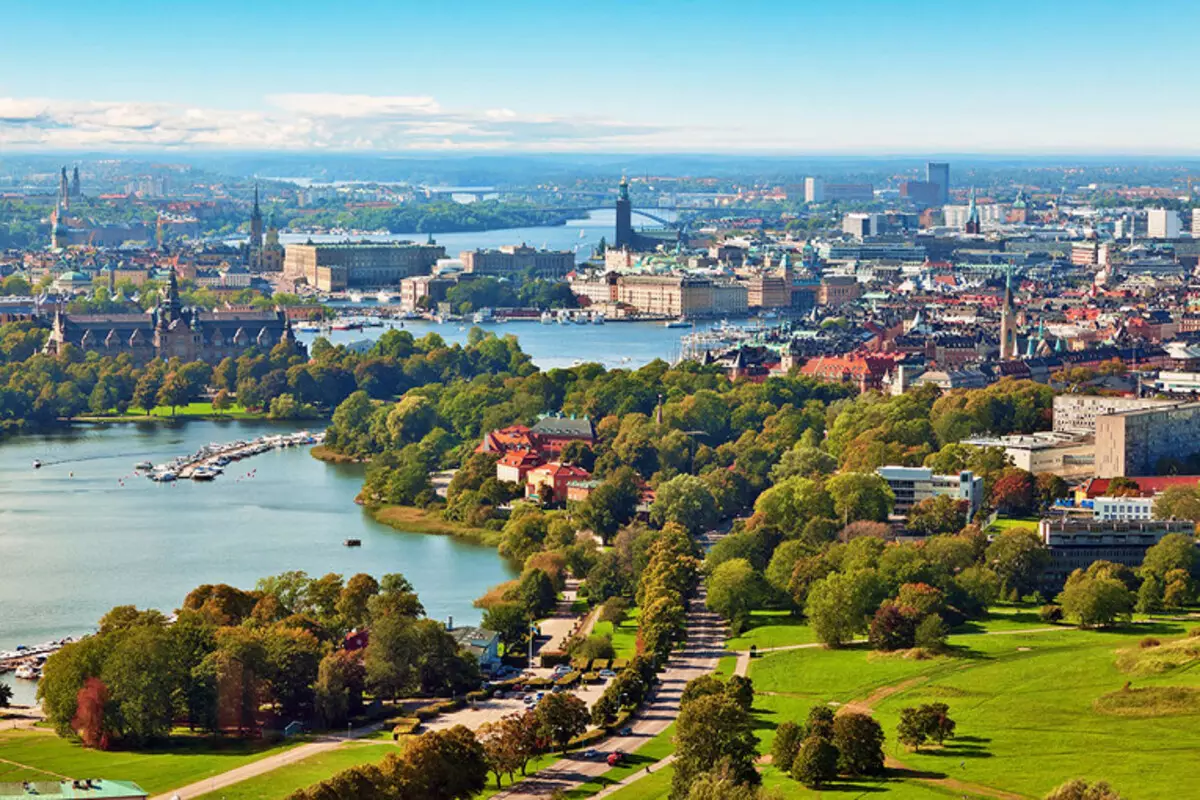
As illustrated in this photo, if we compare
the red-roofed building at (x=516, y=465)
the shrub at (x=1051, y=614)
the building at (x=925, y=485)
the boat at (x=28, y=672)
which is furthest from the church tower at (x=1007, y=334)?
the boat at (x=28, y=672)

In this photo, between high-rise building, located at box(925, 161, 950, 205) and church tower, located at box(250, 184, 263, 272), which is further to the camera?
high-rise building, located at box(925, 161, 950, 205)

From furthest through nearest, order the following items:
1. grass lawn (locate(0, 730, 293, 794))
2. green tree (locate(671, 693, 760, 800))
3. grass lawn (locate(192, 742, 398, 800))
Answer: grass lawn (locate(0, 730, 293, 794)) → grass lawn (locate(192, 742, 398, 800)) → green tree (locate(671, 693, 760, 800))

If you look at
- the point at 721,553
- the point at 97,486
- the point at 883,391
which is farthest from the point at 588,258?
the point at 721,553

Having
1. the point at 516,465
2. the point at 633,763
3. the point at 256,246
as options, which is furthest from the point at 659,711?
the point at 256,246

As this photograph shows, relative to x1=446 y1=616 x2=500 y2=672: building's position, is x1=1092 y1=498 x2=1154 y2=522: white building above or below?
above

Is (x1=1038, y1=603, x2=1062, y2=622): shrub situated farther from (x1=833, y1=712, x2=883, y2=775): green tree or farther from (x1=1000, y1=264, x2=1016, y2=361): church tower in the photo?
(x1=1000, y1=264, x2=1016, y2=361): church tower

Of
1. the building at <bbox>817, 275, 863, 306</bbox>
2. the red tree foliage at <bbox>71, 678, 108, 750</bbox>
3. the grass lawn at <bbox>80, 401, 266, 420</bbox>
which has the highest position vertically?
the red tree foliage at <bbox>71, 678, 108, 750</bbox>

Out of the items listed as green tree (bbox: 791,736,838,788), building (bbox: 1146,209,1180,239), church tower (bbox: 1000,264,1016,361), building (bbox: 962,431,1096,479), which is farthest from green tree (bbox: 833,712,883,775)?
building (bbox: 1146,209,1180,239)
